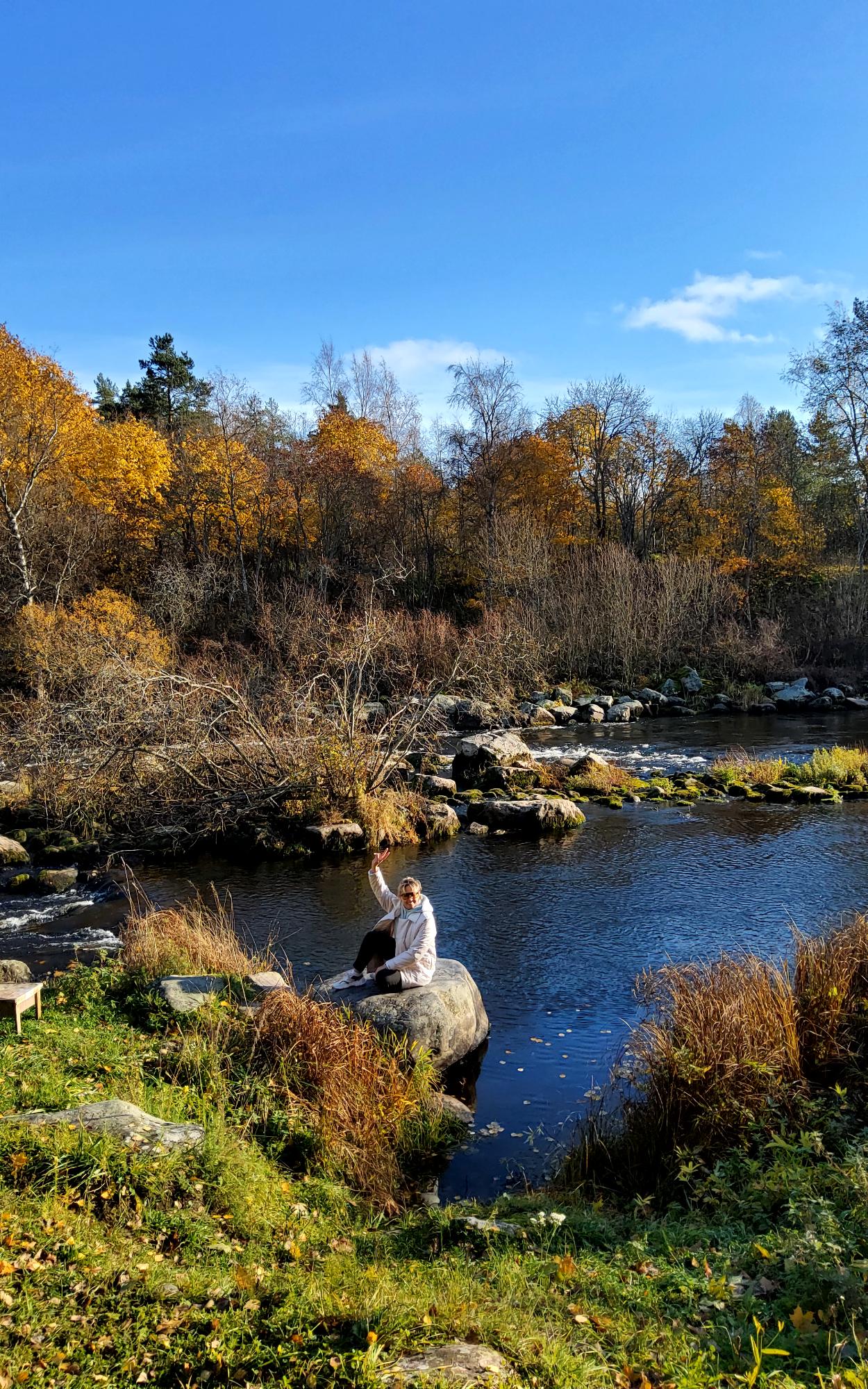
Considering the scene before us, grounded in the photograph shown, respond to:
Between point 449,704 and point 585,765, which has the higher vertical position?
point 449,704

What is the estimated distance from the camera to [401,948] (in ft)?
31.4

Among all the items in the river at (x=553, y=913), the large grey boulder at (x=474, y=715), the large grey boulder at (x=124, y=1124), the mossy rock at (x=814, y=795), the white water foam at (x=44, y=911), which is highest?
the large grey boulder at (x=474, y=715)

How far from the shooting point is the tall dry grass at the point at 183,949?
10.6 m

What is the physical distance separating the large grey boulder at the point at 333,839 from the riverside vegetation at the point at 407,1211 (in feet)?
27.6

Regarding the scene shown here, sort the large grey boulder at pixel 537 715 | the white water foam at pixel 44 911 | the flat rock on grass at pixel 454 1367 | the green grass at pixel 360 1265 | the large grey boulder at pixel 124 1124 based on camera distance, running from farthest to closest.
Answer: the large grey boulder at pixel 537 715 → the white water foam at pixel 44 911 → the large grey boulder at pixel 124 1124 → the green grass at pixel 360 1265 → the flat rock on grass at pixel 454 1367

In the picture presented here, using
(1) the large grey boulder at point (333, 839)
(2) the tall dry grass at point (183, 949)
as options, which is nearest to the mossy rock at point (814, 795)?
(1) the large grey boulder at point (333, 839)

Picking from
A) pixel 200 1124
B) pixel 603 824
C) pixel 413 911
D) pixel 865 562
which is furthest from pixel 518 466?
pixel 200 1124

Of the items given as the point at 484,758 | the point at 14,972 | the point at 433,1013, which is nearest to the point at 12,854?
the point at 14,972

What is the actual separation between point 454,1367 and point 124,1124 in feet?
9.41

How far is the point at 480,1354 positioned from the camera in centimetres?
411

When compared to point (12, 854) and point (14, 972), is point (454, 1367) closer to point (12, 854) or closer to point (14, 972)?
point (14, 972)

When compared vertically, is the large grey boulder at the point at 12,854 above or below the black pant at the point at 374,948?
below

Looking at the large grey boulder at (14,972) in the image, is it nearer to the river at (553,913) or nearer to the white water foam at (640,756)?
the river at (553,913)

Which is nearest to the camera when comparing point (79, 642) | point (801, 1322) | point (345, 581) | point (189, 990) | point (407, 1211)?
point (801, 1322)
